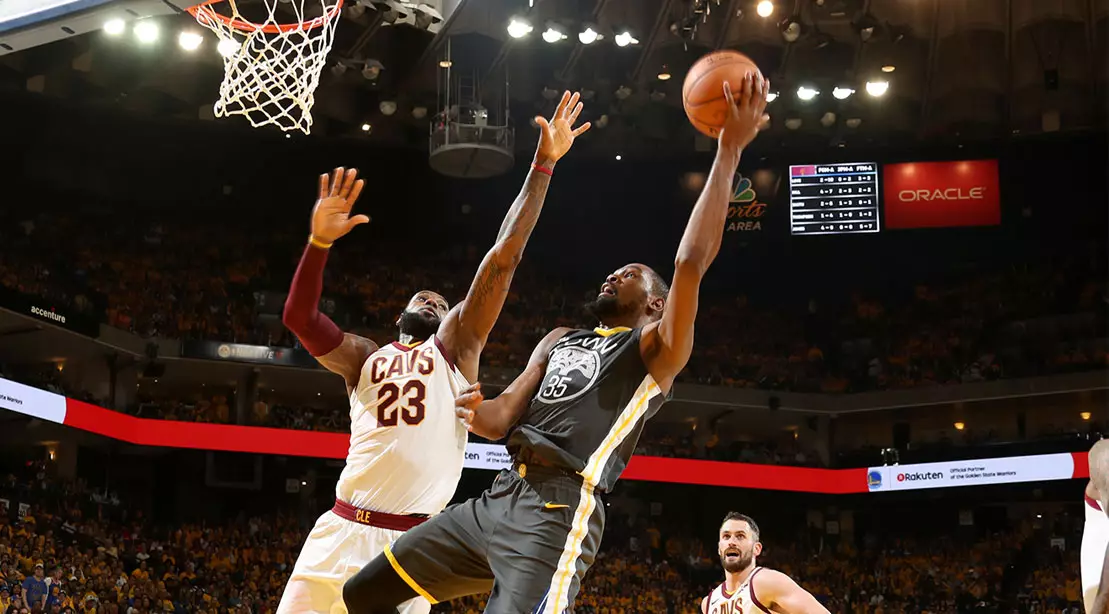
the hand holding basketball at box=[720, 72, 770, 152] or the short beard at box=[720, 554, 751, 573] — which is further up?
the hand holding basketball at box=[720, 72, 770, 152]

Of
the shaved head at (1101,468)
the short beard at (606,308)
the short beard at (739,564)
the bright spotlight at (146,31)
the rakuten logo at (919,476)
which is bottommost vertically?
the short beard at (739,564)

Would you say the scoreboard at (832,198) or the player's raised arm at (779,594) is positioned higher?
the scoreboard at (832,198)

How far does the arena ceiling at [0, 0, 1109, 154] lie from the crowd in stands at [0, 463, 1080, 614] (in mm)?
7419

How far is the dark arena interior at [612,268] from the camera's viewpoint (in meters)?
20.0

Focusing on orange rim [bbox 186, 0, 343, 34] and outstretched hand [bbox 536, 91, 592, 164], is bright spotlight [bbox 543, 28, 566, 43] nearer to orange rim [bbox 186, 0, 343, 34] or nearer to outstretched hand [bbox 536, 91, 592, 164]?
orange rim [bbox 186, 0, 343, 34]

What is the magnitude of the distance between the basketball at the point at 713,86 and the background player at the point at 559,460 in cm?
23

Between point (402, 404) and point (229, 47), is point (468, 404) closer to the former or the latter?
point (402, 404)

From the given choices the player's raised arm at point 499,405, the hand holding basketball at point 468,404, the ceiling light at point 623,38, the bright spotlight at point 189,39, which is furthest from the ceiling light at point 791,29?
the hand holding basketball at point 468,404

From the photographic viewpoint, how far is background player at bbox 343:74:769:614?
388 centimetres

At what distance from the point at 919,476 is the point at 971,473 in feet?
3.34

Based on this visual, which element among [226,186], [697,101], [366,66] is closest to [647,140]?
[366,66]

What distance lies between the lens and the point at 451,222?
2809 centimetres

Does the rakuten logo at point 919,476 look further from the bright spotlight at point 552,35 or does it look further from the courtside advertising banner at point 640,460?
the bright spotlight at point 552,35

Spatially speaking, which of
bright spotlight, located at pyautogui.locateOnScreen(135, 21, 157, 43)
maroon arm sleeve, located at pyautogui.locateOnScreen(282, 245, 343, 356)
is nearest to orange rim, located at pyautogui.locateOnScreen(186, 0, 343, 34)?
maroon arm sleeve, located at pyautogui.locateOnScreen(282, 245, 343, 356)
